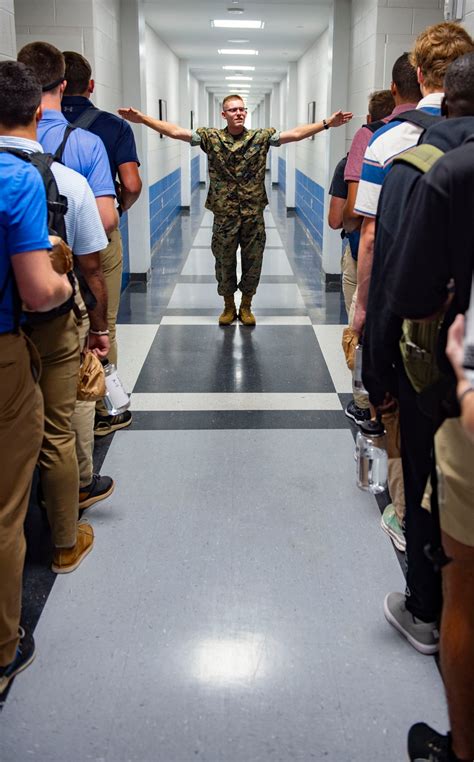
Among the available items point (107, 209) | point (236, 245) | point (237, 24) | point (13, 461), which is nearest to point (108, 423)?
point (107, 209)

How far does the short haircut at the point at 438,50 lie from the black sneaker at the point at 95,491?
73.8 inches

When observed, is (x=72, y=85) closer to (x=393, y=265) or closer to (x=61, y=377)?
(x=61, y=377)

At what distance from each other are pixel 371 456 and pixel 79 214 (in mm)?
1220

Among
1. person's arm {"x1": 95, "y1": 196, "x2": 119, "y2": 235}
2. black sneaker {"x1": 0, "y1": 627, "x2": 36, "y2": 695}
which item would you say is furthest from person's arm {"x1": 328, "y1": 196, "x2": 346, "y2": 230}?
black sneaker {"x1": 0, "y1": 627, "x2": 36, "y2": 695}

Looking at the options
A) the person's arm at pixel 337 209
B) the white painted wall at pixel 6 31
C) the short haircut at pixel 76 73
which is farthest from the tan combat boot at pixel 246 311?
the white painted wall at pixel 6 31

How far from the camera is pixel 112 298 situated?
11.7ft

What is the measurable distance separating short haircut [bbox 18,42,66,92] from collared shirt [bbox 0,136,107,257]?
0.47 m

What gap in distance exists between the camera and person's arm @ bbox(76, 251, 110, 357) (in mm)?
2475

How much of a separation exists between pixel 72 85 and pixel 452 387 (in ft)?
8.69

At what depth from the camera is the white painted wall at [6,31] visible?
314 centimetres

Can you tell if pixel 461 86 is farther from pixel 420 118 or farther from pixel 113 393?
pixel 113 393

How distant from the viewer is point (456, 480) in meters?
1.33

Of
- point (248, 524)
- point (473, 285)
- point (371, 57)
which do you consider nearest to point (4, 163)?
point (473, 285)

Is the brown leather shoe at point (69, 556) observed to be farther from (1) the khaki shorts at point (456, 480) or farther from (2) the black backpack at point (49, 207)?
(1) the khaki shorts at point (456, 480)
